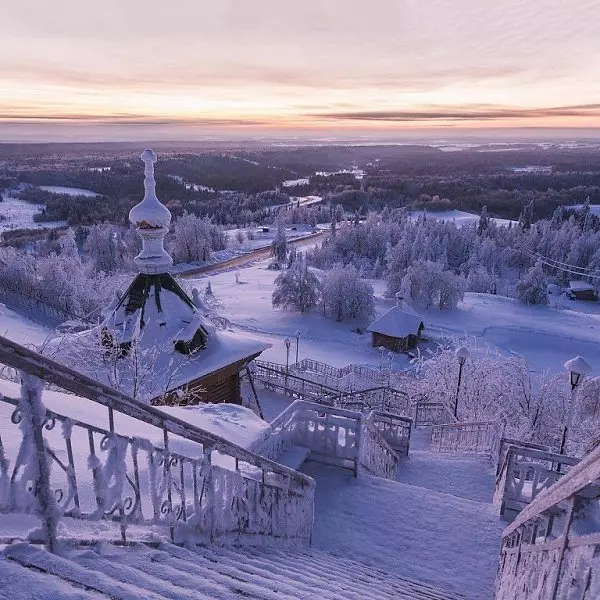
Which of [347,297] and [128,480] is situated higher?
[128,480]

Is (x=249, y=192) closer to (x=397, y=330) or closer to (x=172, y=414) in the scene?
(x=397, y=330)

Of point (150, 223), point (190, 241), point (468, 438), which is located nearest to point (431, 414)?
point (468, 438)

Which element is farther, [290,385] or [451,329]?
[451,329]

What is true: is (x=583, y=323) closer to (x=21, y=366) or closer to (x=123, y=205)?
(x=21, y=366)

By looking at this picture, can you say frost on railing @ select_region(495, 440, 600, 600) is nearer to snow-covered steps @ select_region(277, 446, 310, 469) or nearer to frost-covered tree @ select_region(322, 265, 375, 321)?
snow-covered steps @ select_region(277, 446, 310, 469)

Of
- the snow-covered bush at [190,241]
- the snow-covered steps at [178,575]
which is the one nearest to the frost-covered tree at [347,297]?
the snow-covered bush at [190,241]

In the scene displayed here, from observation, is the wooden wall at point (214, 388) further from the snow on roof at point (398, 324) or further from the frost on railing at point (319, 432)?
the snow on roof at point (398, 324)
